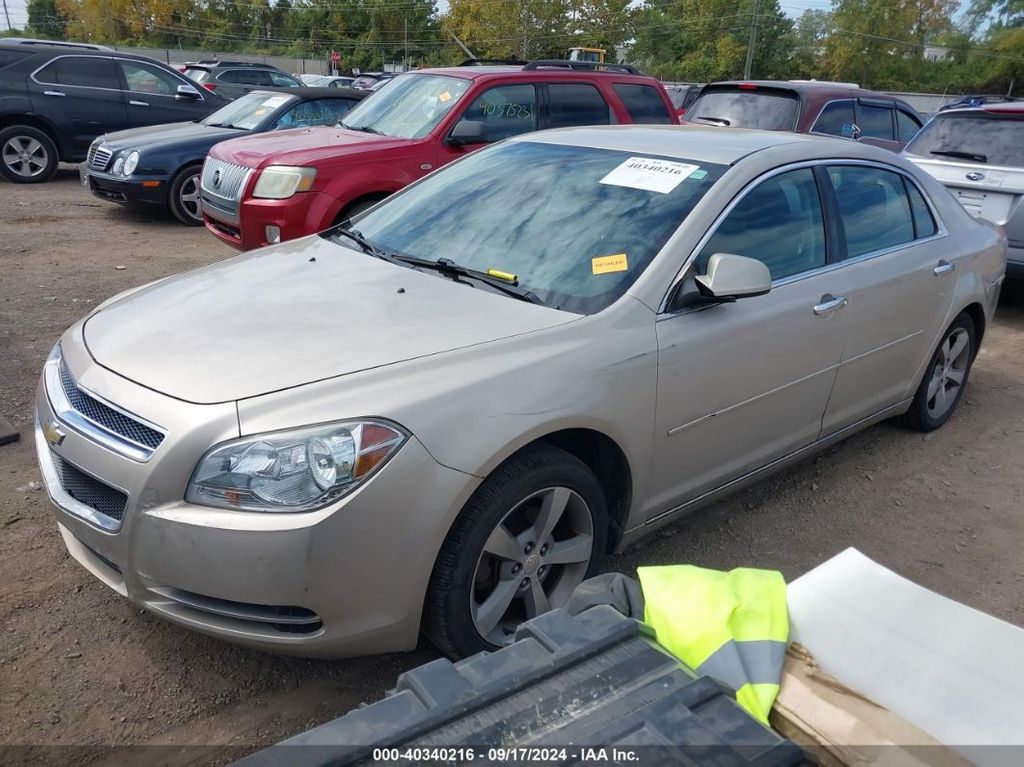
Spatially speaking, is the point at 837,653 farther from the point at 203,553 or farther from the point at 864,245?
the point at 864,245

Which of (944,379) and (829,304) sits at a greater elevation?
(829,304)

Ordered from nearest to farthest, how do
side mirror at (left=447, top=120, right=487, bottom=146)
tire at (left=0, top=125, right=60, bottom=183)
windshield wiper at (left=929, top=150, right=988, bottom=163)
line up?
side mirror at (left=447, top=120, right=487, bottom=146), windshield wiper at (left=929, top=150, right=988, bottom=163), tire at (left=0, top=125, right=60, bottom=183)

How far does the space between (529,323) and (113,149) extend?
8.12m

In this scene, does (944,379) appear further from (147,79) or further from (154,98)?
(147,79)

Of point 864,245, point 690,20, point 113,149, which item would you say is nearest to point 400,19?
point 690,20

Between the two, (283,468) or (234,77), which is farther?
(234,77)

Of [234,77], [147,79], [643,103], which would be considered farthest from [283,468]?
[234,77]

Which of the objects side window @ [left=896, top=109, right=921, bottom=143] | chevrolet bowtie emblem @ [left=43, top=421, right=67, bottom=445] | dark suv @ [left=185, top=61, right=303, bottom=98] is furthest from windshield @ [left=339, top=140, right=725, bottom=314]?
dark suv @ [left=185, top=61, right=303, bottom=98]

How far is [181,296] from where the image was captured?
313cm

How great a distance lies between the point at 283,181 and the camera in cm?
650

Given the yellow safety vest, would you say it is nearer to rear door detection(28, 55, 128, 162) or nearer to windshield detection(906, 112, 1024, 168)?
windshield detection(906, 112, 1024, 168)

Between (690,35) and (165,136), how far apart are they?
6263 centimetres

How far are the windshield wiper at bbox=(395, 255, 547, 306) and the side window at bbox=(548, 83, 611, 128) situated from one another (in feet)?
15.2

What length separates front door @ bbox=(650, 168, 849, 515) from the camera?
3.05 metres
